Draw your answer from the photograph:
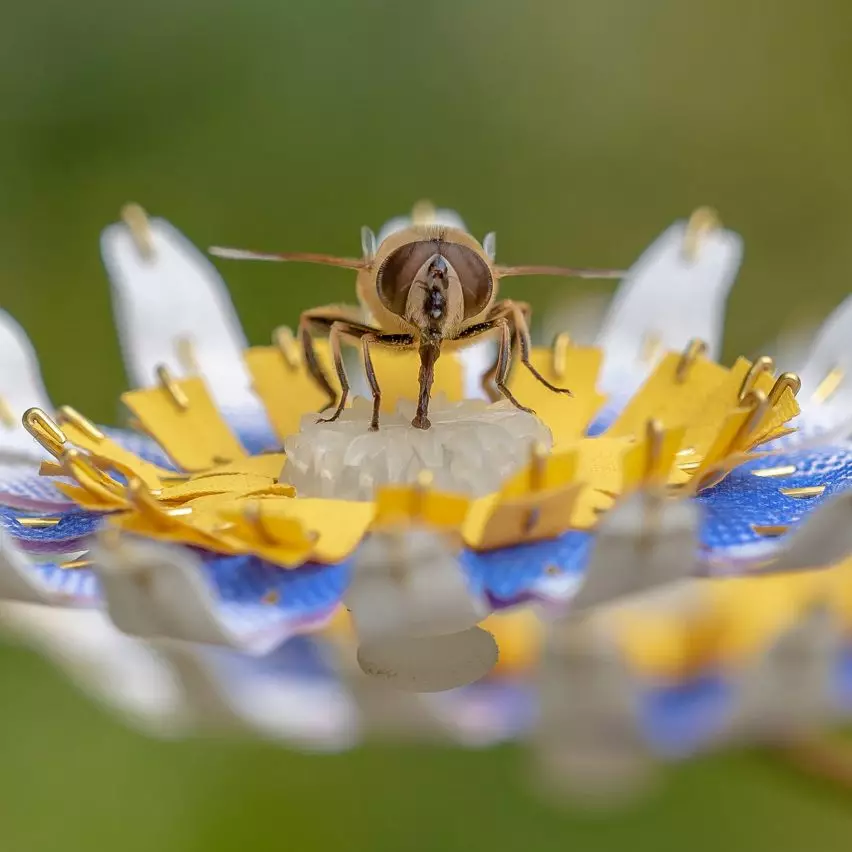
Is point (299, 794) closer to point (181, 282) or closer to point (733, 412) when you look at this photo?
point (181, 282)

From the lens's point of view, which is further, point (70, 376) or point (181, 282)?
point (70, 376)

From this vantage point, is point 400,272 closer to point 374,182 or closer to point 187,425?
point 187,425

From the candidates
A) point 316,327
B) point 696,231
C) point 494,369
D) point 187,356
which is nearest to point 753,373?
point 494,369

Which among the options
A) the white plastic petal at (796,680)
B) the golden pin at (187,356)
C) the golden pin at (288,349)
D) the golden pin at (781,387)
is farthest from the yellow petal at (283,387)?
the white plastic petal at (796,680)

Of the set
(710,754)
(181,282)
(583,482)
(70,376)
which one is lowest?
(710,754)

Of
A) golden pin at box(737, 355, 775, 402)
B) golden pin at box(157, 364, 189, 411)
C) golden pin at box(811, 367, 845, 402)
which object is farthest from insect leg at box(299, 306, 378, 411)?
golden pin at box(811, 367, 845, 402)

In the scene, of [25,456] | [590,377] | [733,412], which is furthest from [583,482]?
[25,456]

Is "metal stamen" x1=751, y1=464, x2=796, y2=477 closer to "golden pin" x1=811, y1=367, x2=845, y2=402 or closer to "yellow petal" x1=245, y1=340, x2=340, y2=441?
"golden pin" x1=811, y1=367, x2=845, y2=402

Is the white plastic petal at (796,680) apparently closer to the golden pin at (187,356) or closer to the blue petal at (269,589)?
the blue petal at (269,589)
